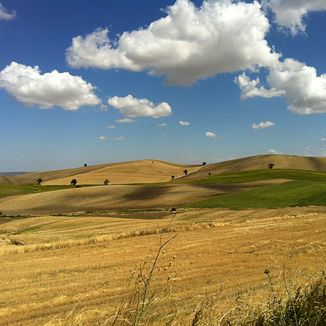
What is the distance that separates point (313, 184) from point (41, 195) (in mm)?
52471

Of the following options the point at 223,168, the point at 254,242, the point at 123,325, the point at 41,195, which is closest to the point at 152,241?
the point at 254,242

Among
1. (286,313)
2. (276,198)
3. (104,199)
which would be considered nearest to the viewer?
(286,313)

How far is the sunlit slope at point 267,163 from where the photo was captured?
162250mm

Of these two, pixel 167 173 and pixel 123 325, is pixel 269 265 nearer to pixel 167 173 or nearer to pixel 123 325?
pixel 123 325

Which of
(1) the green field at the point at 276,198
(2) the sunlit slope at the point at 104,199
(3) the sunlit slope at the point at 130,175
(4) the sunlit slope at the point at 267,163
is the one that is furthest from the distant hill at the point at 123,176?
(1) the green field at the point at 276,198

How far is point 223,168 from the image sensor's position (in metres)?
174

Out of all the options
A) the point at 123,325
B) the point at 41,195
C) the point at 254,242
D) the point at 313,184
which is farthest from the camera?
the point at 41,195

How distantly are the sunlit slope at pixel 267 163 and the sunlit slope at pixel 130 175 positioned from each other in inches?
535

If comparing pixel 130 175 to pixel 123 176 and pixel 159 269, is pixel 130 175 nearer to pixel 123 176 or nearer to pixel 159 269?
pixel 123 176

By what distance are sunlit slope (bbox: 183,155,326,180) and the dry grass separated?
126 meters

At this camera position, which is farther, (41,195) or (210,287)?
(41,195)

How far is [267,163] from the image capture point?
166875 millimetres

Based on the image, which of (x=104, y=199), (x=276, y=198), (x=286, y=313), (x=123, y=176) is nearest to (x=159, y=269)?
(x=286, y=313)

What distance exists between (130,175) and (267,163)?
159 ft
